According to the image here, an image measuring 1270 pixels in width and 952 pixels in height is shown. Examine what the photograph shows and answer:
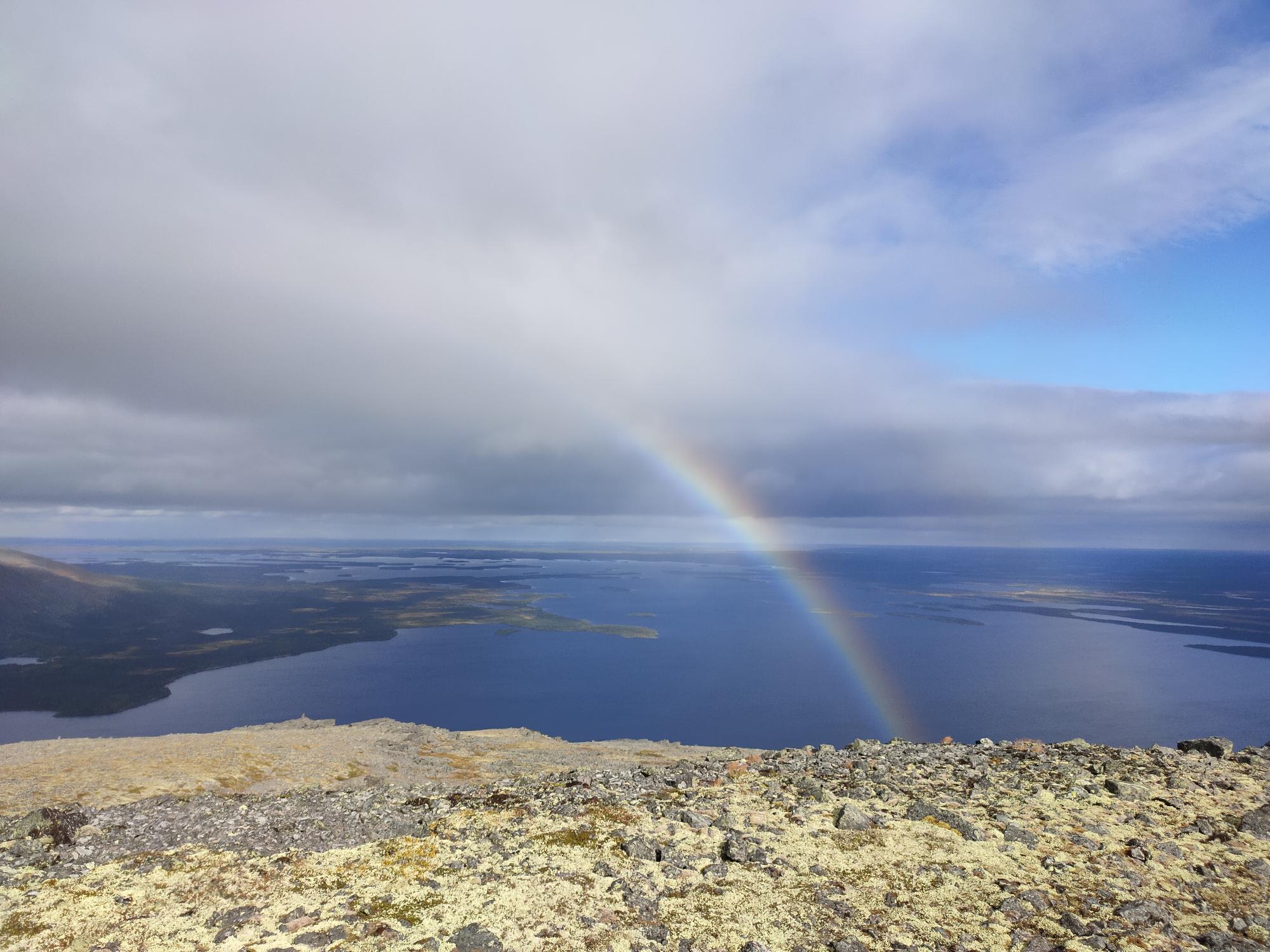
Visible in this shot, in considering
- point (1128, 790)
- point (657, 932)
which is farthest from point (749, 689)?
point (657, 932)

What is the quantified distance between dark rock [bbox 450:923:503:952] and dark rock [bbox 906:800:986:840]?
363 inches

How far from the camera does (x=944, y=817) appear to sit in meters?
14.1

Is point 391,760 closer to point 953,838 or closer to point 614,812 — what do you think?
point 614,812

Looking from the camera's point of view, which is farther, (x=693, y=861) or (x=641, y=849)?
(x=641, y=849)

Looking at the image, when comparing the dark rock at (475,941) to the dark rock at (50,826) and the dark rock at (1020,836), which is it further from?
the dark rock at (1020,836)

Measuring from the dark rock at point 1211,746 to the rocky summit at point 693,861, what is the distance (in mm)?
80

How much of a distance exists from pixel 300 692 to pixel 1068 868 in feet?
461

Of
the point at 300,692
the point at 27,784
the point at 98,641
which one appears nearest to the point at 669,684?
the point at 300,692

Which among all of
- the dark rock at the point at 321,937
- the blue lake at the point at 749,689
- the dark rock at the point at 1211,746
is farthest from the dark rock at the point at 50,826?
the blue lake at the point at 749,689

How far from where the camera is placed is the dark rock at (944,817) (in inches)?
524

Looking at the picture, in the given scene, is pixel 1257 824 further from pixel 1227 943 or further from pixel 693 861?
pixel 693 861

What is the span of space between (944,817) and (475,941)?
9.98m

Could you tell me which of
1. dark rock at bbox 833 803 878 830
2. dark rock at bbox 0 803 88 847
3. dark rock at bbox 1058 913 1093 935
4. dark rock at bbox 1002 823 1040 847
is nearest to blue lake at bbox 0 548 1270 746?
dark rock at bbox 833 803 878 830

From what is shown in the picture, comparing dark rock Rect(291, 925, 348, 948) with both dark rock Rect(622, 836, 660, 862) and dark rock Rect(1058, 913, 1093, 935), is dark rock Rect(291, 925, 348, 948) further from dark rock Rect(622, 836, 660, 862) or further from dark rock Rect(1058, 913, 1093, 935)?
dark rock Rect(1058, 913, 1093, 935)
